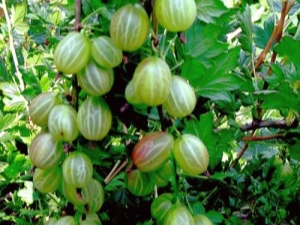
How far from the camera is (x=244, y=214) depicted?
0.77 meters

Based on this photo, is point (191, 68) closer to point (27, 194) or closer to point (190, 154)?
point (190, 154)

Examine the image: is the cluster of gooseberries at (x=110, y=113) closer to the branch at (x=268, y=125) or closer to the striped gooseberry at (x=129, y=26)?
the striped gooseberry at (x=129, y=26)

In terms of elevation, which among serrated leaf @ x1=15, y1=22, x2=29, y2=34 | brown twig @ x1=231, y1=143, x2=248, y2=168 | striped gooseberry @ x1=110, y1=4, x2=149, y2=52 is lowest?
brown twig @ x1=231, y1=143, x2=248, y2=168

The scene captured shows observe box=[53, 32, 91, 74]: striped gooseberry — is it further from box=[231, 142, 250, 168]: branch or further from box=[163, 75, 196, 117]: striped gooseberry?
box=[231, 142, 250, 168]: branch

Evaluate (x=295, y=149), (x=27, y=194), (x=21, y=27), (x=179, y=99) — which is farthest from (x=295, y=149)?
(x=21, y=27)

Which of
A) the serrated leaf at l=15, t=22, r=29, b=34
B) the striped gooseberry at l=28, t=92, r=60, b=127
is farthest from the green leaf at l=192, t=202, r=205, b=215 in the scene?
the serrated leaf at l=15, t=22, r=29, b=34

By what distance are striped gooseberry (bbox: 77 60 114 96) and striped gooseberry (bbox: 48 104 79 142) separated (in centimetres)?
3

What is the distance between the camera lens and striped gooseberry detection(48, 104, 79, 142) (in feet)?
1.74

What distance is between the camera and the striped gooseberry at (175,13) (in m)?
0.48

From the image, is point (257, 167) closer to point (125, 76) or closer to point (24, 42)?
point (125, 76)

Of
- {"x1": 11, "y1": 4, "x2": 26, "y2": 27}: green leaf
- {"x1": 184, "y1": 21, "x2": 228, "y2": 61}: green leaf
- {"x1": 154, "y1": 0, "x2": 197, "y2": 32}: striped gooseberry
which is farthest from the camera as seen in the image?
{"x1": 11, "y1": 4, "x2": 26, "y2": 27}: green leaf

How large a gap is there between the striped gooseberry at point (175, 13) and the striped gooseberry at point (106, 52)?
0.16 ft

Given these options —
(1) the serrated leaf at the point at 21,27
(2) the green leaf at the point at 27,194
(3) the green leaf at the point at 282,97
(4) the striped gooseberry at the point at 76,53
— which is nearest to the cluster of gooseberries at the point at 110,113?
(4) the striped gooseberry at the point at 76,53

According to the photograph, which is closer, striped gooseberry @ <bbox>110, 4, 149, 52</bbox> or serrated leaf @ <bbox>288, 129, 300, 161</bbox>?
striped gooseberry @ <bbox>110, 4, 149, 52</bbox>
